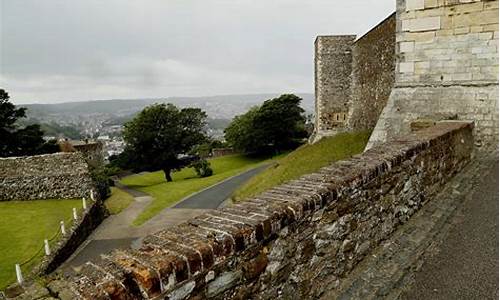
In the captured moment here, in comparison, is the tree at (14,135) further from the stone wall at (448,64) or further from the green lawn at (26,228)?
the stone wall at (448,64)

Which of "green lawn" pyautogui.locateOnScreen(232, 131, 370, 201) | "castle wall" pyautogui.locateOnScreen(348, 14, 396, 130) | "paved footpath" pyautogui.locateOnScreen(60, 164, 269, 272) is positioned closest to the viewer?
"paved footpath" pyautogui.locateOnScreen(60, 164, 269, 272)

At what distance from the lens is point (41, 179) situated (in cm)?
2194

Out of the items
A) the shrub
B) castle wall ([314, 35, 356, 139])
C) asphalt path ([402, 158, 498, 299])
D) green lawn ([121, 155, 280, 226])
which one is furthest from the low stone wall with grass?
the shrub

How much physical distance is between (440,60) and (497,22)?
128 centimetres

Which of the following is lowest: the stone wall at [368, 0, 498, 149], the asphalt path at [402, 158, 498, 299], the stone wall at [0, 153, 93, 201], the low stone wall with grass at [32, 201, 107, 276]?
the low stone wall with grass at [32, 201, 107, 276]

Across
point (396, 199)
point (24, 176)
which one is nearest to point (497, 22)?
point (396, 199)

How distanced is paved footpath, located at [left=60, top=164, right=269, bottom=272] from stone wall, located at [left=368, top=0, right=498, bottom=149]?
886cm

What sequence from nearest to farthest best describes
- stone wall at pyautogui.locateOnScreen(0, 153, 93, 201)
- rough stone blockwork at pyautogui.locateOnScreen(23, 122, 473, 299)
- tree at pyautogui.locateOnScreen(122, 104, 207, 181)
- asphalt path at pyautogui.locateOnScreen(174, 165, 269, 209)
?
rough stone blockwork at pyautogui.locateOnScreen(23, 122, 473, 299), stone wall at pyautogui.locateOnScreen(0, 153, 93, 201), asphalt path at pyautogui.locateOnScreen(174, 165, 269, 209), tree at pyautogui.locateOnScreen(122, 104, 207, 181)

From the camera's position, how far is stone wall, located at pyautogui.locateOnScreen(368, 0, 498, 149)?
A: 27.7ft

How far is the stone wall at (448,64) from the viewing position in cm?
843

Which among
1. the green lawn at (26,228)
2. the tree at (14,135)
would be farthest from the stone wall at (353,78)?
the tree at (14,135)

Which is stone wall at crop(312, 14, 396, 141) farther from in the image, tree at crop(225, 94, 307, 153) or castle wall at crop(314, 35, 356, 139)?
tree at crop(225, 94, 307, 153)

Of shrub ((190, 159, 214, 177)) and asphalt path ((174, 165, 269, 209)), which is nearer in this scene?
asphalt path ((174, 165, 269, 209))

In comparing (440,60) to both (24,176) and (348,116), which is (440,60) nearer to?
(348,116)
